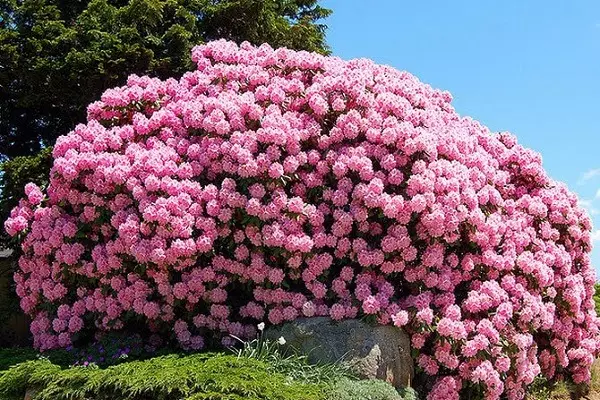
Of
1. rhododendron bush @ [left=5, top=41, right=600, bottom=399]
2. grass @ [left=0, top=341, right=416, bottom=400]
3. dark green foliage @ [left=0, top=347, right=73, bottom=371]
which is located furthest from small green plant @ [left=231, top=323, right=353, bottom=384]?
dark green foliage @ [left=0, top=347, right=73, bottom=371]

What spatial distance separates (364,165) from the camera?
24.3 ft

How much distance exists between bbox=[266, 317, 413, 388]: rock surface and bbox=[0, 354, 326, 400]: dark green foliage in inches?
19.1

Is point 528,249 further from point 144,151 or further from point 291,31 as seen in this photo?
point 291,31

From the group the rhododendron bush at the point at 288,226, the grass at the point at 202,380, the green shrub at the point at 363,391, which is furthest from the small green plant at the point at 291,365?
the rhododendron bush at the point at 288,226

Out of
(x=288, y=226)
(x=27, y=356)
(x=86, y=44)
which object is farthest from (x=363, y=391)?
(x=86, y=44)

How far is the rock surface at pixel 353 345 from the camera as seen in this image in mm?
6812

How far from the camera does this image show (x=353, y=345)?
6867mm

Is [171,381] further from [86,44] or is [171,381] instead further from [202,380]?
[86,44]

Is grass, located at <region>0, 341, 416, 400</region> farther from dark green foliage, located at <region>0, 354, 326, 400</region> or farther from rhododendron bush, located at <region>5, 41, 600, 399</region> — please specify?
rhododendron bush, located at <region>5, 41, 600, 399</region>

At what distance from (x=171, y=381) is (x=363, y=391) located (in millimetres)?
1595

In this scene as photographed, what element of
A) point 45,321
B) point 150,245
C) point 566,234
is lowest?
point 45,321

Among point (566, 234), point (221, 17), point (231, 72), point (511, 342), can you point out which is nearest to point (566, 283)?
point (566, 234)

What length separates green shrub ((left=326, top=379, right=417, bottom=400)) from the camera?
6270 mm

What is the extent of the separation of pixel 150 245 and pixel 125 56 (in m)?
4.18
